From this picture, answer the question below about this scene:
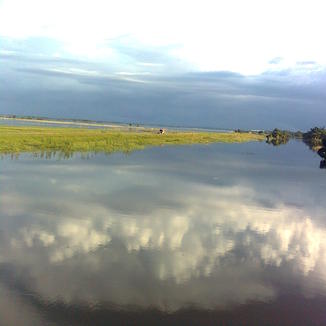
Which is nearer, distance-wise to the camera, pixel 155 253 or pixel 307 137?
pixel 155 253

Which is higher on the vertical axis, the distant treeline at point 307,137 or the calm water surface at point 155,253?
the distant treeline at point 307,137

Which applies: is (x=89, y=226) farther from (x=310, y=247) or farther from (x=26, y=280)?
(x=310, y=247)

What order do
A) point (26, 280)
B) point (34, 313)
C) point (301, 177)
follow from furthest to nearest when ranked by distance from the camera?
point (301, 177) → point (26, 280) → point (34, 313)

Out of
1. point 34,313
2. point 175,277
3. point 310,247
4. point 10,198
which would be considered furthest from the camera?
point 10,198

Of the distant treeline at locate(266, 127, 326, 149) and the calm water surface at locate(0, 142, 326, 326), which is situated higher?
the distant treeline at locate(266, 127, 326, 149)

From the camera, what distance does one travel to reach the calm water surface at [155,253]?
11.2m

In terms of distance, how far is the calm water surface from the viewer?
11164mm

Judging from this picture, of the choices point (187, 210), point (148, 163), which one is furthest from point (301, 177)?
point (187, 210)

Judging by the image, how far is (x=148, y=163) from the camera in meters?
43.1

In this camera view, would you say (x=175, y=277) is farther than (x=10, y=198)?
No

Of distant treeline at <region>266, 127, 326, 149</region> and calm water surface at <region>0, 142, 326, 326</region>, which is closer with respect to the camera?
calm water surface at <region>0, 142, 326, 326</region>

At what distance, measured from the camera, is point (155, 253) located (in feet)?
50.6

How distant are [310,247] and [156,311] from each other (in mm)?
9040

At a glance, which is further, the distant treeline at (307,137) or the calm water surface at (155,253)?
the distant treeline at (307,137)
